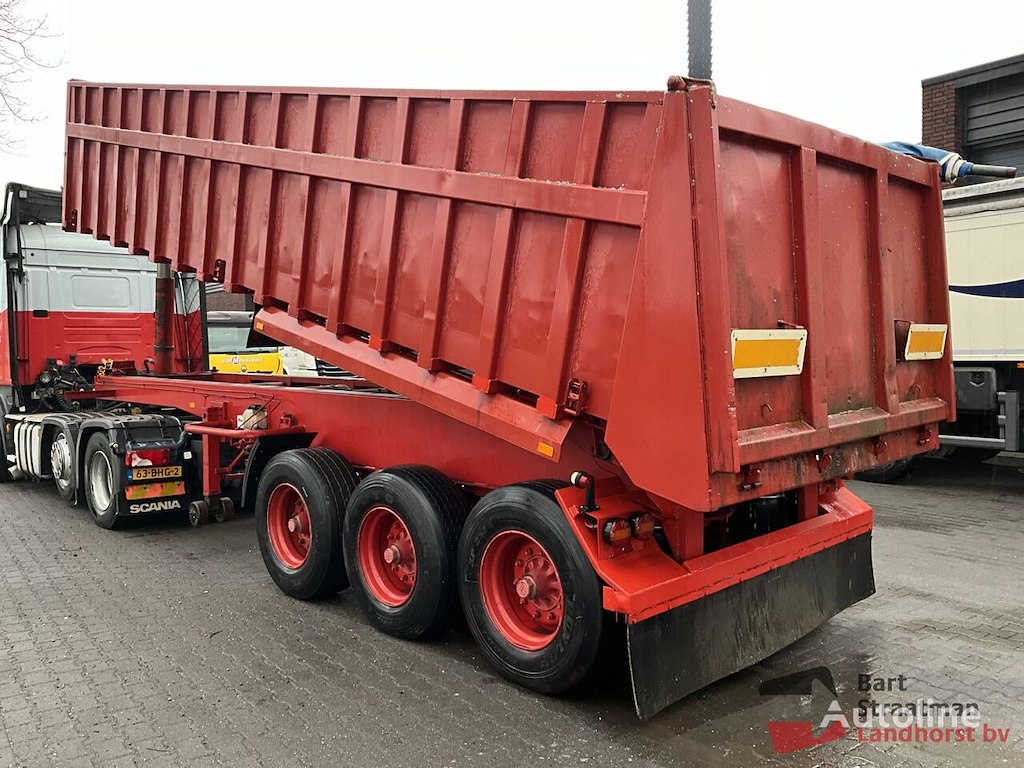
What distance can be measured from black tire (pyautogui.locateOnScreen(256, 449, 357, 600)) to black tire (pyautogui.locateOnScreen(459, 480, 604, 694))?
1.30m

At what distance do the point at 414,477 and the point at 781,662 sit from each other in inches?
90.6

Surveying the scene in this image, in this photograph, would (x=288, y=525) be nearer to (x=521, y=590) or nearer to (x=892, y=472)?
(x=521, y=590)

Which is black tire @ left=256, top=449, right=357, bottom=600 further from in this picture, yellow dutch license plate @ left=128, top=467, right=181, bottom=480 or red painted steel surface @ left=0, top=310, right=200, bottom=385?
red painted steel surface @ left=0, top=310, right=200, bottom=385

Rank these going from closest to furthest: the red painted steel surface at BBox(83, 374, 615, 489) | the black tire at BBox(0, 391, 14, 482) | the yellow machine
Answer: the red painted steel surface at BBox(83, 374, 615, 489), the black tire at BBox(0, 391, 14, 482), the yellow machine

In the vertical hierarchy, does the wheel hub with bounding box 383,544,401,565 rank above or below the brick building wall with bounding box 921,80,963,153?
below

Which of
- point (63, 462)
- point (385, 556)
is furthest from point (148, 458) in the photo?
point (385, 556)

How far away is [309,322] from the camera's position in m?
5.73

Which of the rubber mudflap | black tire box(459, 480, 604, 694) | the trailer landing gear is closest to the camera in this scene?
the rubber mudflap

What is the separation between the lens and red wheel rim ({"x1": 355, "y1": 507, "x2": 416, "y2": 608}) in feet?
16.9

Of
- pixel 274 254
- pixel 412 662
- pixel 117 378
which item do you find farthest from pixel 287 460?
pixel 117 378

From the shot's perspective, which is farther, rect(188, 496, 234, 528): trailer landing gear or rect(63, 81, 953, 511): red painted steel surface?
rect(188, 496, 234, 528): trailer landing gear

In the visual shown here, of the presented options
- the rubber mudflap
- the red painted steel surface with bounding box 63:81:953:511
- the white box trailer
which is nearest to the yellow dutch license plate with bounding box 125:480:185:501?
the red painted steel surface with bounding box 63:81:953:511

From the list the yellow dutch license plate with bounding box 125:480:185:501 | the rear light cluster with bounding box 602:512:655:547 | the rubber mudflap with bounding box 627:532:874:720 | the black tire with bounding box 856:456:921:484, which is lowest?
the rubber mudflap with bounding box 627:532:874:720

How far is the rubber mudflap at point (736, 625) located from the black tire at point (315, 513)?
2472 mm
